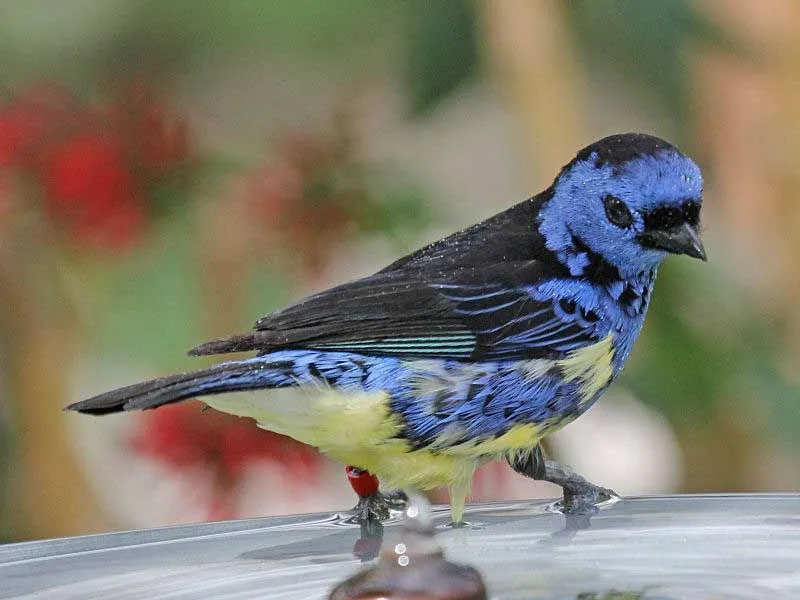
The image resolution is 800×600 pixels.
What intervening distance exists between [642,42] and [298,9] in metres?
0.62

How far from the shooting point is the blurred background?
237 cm

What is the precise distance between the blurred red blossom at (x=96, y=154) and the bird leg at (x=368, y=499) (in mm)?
700

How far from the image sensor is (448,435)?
1.78 metres

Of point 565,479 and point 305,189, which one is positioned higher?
point 305,189

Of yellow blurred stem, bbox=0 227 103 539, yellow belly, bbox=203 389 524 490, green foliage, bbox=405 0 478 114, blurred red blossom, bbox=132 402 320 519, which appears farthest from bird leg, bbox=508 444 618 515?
yellow blurred stem, bbox=0 227 103 539

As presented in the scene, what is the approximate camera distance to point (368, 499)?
1.95 m

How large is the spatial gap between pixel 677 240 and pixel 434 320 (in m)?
0.32

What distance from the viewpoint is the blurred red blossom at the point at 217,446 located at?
2.33 meters

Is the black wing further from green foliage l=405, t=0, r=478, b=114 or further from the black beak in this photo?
green foliage l=405, t=0, r=478, b=114

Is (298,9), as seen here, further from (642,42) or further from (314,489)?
(314,489)

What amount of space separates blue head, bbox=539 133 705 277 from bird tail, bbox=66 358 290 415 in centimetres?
45

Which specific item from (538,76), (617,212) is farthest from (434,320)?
(538,76)

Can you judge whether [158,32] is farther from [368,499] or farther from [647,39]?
[368,499]

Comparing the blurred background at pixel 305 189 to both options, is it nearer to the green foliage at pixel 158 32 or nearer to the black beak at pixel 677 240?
the green foliage at pixel 158 32
